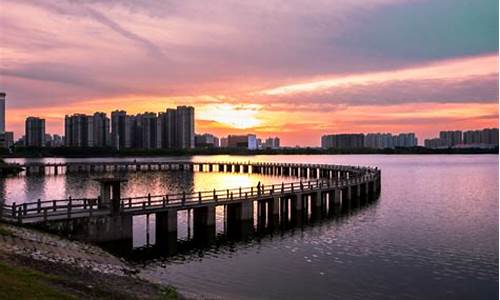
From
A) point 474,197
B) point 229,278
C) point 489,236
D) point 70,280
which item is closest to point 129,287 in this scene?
point 70,280

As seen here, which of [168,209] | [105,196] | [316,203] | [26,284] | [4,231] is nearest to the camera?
[26,284]

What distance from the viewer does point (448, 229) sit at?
4009 cm

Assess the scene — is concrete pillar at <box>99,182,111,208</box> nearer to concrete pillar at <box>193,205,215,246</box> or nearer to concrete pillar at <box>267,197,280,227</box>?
concrete pillar at <box>193,205,215,246</box>

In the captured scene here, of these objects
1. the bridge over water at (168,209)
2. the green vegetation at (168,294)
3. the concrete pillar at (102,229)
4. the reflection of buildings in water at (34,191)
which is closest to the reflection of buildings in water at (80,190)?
the reflection of buildings in water at (34,191)

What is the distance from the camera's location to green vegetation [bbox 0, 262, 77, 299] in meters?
14.0

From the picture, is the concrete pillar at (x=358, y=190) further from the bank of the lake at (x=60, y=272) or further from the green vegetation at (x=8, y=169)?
the green vegetation at (x=8, y=169)

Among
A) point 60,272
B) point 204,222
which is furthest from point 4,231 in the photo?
point 204,222

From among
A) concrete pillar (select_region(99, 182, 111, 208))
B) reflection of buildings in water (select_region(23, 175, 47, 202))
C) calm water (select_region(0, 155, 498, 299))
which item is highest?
concrete pillar (select_region(99, 182, 111, 208))

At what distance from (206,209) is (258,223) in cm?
632

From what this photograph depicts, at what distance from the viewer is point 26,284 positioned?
49.9ft

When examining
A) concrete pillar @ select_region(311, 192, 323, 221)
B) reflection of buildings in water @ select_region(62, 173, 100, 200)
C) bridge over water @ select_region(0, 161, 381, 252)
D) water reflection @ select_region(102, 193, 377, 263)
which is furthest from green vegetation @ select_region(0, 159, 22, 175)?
concrete pillar @ select_region(311, 192, 323, 221)

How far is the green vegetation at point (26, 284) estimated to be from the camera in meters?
14.0

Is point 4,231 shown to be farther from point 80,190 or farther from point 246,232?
point 80,190

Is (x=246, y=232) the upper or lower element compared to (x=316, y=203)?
lower
